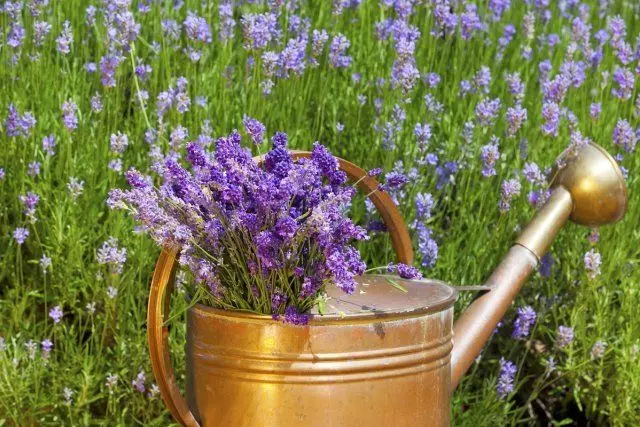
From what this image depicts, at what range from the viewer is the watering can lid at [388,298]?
1.98m

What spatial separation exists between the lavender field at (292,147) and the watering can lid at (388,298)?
0.48 m

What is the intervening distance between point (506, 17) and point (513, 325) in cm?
122

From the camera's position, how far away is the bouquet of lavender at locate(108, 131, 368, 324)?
1896 mm

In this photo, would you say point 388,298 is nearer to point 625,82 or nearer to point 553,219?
point 553,219

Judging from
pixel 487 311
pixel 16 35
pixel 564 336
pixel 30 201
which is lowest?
pixel 564 336

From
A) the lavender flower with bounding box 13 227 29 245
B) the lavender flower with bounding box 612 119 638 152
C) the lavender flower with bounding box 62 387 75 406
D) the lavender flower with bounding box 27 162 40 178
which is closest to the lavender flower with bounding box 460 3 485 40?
the lavender flower with bounding box 612 119 638 152

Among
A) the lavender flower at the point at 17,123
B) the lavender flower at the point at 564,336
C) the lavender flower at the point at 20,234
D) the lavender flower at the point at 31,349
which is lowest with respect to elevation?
the lavender flower at the point at 31,349

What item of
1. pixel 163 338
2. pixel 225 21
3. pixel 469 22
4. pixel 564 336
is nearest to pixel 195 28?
pixel 225 21

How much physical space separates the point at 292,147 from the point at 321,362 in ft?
3.77

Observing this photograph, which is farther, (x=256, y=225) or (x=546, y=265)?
(x=546, y=265)

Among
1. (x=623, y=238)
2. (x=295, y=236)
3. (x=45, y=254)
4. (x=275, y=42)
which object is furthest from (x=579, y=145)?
(x=45, y=254)

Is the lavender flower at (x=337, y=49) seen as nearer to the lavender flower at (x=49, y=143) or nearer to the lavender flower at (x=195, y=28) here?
the lavender flower at (x=195, y=28)

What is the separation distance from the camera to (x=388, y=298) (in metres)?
2.10

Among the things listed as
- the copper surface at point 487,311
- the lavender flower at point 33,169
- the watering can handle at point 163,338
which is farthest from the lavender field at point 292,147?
the watering can handle at point 163,338
